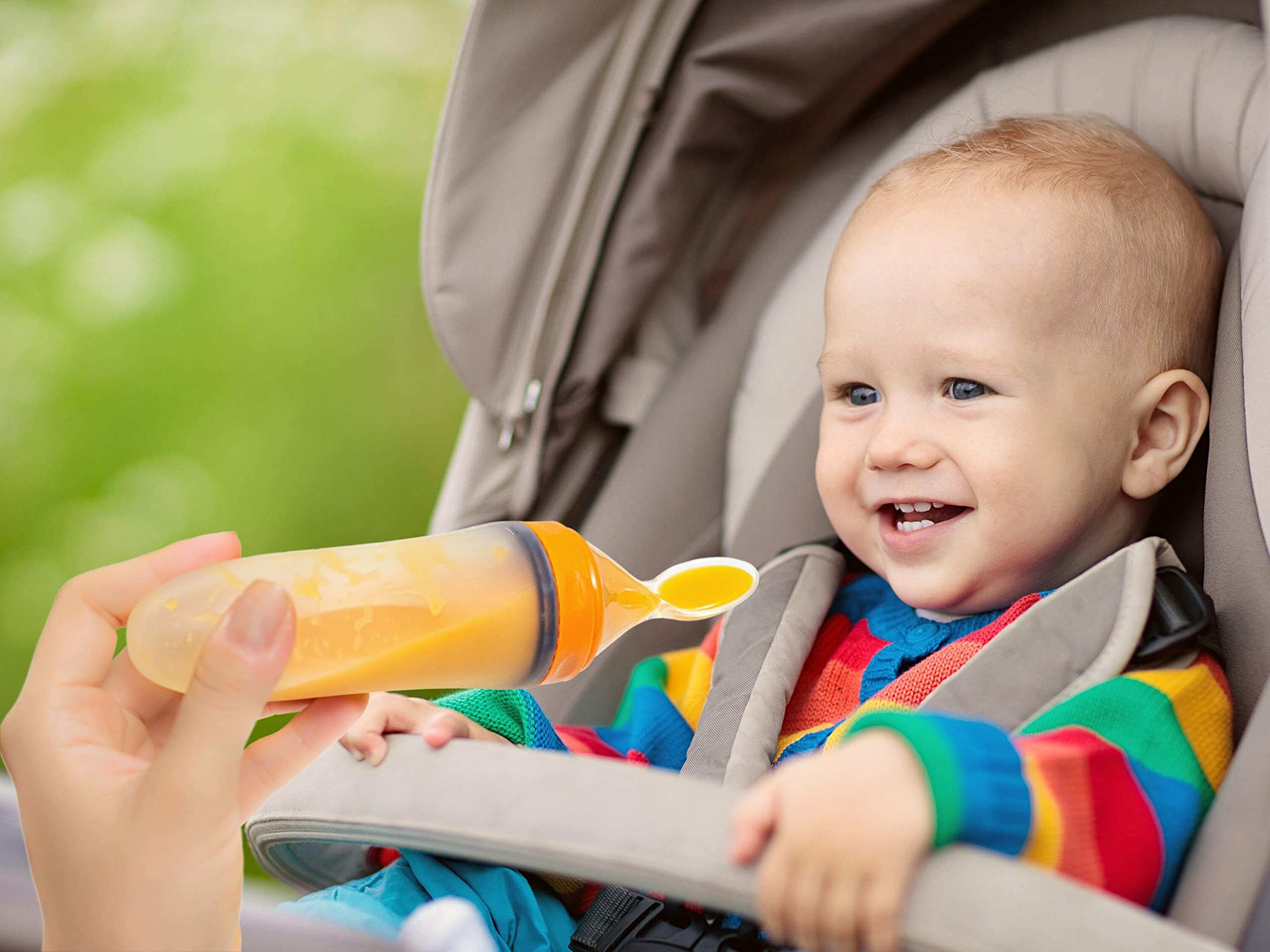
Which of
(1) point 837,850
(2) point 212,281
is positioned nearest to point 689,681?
(1) point 837,850

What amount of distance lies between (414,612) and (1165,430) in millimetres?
609

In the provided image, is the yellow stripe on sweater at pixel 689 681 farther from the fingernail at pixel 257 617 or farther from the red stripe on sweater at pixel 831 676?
the fingernail at pixel 257 617

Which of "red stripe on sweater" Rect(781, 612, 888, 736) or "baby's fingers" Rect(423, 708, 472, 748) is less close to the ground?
"baby's fingers" Rect(423, 708, 472, 748)

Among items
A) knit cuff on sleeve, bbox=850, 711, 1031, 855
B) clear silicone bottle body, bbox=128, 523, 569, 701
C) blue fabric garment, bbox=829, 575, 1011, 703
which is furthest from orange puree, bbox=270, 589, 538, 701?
blue fabric garment, bbox=829, 575, 1011, 703

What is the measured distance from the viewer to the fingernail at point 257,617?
0.57 metres

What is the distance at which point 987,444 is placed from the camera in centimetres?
86

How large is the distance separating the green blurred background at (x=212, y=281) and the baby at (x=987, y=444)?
1.62 metres

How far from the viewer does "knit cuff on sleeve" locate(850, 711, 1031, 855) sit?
554mm

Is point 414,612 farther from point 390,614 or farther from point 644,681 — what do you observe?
point 644,681

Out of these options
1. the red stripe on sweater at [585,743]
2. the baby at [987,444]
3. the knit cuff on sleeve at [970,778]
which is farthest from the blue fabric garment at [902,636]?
the knit cuff on sleeve at [970,778]

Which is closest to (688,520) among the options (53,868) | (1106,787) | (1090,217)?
(1090,217)

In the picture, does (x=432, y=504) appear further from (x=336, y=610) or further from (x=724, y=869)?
(x=724, y=869)

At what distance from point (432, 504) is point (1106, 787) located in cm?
195

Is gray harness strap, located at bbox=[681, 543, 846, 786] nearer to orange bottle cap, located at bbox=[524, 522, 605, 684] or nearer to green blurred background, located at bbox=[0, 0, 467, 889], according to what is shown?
orange bottle cap, located at bbox=[524, 522, 605, 684]
